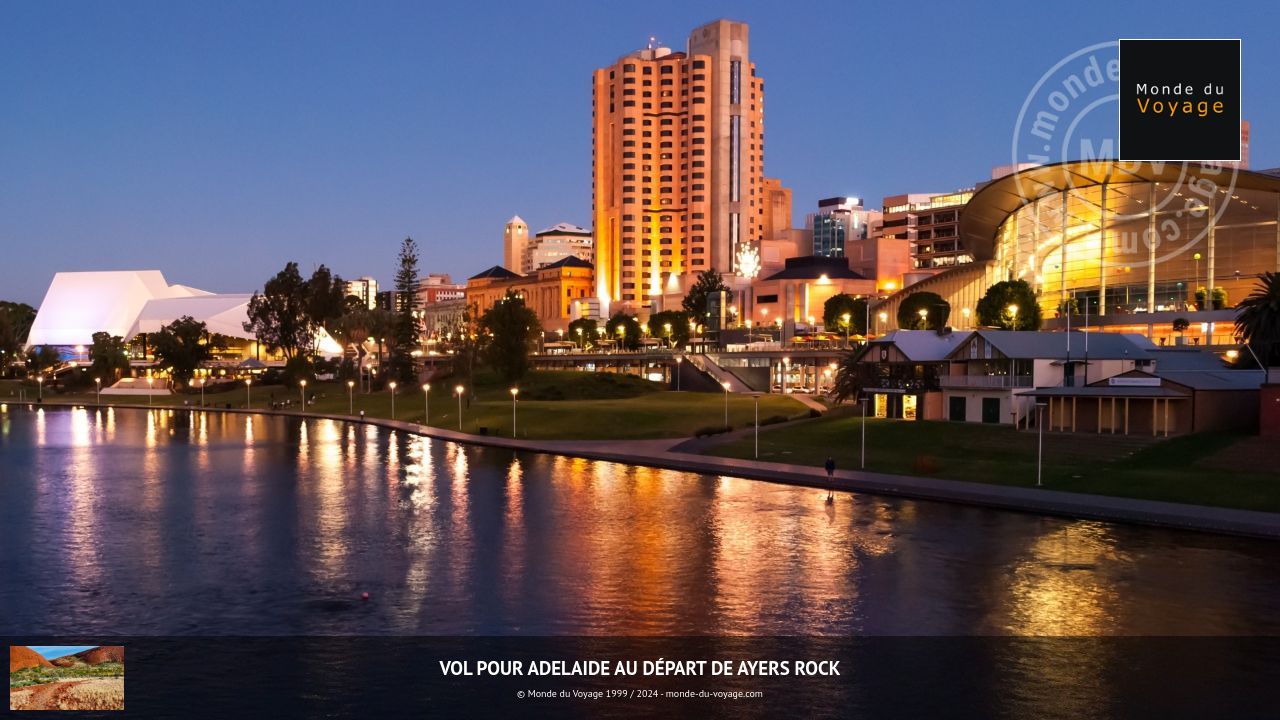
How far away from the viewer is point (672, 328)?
607 feet

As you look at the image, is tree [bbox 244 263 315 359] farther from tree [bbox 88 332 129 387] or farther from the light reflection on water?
the light reflection on water

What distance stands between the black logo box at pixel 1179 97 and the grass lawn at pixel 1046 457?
15.9 m

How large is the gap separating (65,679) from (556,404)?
7911 cm

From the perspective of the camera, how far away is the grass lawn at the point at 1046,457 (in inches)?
1753

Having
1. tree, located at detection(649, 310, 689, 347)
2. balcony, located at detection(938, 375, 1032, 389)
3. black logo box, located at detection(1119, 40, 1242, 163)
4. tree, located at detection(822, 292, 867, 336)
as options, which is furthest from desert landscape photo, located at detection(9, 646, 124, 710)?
tree, located at detection(649, 310, 689, 347)

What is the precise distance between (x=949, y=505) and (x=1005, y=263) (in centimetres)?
8448

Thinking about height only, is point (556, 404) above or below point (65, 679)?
above

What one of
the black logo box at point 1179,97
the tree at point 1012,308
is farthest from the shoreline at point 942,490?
the tree at point 1012,308

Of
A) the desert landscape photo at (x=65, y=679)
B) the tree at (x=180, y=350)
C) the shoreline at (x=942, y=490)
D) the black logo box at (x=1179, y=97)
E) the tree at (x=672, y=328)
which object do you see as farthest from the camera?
the tree at (x=672, y=328)

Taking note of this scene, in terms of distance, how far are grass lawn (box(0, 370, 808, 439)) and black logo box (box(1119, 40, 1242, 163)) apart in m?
36.0

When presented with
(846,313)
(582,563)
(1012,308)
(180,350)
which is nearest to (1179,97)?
(582,563)

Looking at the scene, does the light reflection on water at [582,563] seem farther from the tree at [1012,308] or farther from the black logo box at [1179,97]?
the tree at [1012,308]

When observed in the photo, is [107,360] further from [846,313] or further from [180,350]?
[846,313]

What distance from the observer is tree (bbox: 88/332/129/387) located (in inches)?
6481
